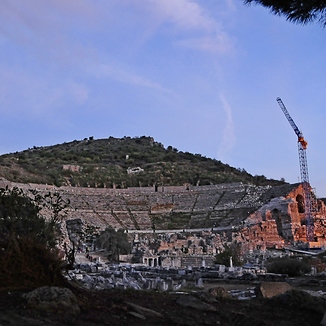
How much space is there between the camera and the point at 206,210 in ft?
180

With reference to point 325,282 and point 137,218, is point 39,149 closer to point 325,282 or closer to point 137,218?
point 137,218

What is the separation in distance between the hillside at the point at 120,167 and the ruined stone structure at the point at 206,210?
23.2ft

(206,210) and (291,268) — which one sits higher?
(206,210)

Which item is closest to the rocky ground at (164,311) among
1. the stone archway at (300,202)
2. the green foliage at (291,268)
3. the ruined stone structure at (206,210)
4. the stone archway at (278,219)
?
the green foliage at (291,268)

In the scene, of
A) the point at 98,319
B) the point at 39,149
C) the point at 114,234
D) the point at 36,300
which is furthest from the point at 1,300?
the point at 39,149

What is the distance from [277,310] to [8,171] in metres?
60.4

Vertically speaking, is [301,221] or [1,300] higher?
[301,221]

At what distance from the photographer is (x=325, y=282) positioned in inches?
609

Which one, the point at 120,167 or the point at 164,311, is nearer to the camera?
the point at 164,311

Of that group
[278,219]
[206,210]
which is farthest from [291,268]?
[206,210]

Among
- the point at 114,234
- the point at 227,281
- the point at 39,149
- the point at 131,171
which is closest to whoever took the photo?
the point at 227,281

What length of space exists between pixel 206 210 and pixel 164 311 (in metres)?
48.9

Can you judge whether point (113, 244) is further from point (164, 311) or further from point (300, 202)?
point (300, 202)

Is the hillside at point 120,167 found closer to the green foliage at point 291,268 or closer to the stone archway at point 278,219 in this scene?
the stone archway at point 278,219
